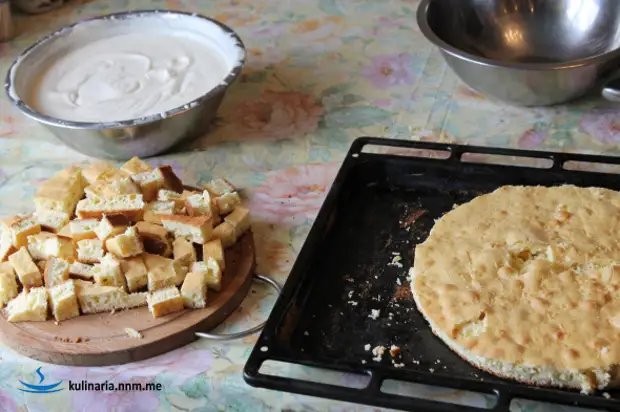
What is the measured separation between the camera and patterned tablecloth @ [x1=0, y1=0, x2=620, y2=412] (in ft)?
3.03

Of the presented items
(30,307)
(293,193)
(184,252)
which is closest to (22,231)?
(30,307)

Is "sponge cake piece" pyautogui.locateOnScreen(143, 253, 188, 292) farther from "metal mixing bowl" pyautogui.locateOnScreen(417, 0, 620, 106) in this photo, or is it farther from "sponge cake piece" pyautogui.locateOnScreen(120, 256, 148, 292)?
"metal mixing bowl" pyautogui.locateOnScreen(417, 0, 620, 106)

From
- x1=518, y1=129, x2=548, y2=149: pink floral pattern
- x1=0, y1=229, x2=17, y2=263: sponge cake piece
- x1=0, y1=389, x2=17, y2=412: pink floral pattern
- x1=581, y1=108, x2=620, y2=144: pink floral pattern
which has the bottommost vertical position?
x1=0, y1=389, x2=17, y2=412: pink floral pattern

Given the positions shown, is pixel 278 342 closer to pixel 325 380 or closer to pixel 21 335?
pixel 325 380

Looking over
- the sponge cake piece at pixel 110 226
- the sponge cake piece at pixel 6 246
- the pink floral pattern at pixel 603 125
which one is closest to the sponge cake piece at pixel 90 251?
the sponge cake piece at pixel 110 226

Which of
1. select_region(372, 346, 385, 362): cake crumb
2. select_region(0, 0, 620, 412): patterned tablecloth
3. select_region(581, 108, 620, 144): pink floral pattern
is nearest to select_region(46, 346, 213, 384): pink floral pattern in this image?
select_region(0, 0, 620, 412): patterned tablecloth

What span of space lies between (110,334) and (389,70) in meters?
0.86

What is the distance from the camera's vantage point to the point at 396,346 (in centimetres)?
90

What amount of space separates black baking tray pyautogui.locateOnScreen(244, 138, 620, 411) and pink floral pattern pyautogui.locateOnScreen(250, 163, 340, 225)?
7 cm

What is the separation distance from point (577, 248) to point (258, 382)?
0.47m

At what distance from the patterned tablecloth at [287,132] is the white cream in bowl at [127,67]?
10 cm

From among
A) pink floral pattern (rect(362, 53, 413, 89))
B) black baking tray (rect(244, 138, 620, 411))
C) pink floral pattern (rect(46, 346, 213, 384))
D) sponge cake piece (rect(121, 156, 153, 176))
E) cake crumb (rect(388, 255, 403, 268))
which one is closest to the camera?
black baking tray (rect(244, 138, 620, 411))

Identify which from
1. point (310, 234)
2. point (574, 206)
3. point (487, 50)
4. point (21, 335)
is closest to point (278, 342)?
point (310, 234)

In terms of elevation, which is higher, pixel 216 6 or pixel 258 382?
pixel 258 382
